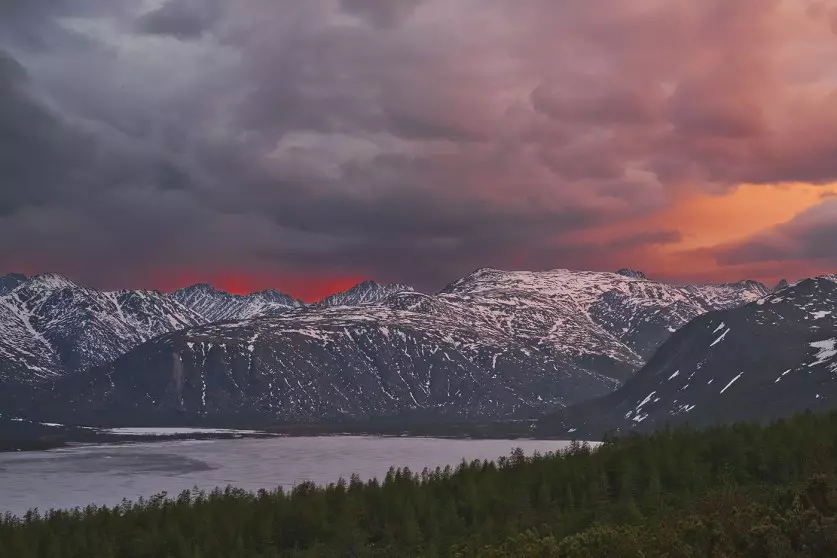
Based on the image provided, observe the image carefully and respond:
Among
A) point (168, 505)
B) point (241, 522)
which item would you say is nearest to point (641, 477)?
point (241, 522)

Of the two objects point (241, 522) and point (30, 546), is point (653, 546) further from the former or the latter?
point (30, 546)

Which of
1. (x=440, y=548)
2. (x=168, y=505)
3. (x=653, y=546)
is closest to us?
(x=653, y=546)

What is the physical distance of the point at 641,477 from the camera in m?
124

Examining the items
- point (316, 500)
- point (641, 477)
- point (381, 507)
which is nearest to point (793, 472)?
point (641, 477)

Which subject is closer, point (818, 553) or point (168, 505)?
point (818, 553)

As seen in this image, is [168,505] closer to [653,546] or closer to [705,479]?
[705,479]

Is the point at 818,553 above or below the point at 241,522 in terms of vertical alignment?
above

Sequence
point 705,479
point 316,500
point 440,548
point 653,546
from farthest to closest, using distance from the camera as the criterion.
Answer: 1. point 316,500
2. point 705,479
3. point 440,548
4. point 653,546

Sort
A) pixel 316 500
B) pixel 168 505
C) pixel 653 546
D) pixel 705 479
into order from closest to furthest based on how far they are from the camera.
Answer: pixel 653 546 → pixel 705 479 → pixel 316 500 → pixel 168 505

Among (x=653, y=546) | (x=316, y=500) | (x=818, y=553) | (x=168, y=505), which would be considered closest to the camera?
(x=818, y=553)

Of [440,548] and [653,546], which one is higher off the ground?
[653,546]

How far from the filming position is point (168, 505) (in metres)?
141

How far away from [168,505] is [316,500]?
88.2 ft

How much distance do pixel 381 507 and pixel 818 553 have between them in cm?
10233
